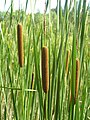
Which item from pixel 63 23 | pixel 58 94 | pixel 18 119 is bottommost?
pixel 18 119

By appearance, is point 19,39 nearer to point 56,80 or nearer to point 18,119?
point 56,80

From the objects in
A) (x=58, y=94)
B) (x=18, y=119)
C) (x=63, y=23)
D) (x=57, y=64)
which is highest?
(x=63, y=23)

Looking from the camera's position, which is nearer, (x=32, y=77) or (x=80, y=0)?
(x=80, y=0)

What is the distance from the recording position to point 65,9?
34.9 inches

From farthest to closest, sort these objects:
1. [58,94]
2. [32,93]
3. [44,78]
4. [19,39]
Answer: [32,93]
[58,94]
[19,39]
[44,78]

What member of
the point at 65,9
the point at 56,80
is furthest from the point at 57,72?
the point at 65,9

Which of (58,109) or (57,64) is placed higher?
(57,64)

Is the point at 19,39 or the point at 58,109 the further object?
the point at 58,109

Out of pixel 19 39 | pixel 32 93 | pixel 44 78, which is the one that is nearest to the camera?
pixel 44 78

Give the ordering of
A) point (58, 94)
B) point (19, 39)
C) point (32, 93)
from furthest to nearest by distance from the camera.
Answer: point (32, 93), point (58, 94), point (19, 39)

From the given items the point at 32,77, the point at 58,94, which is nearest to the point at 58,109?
the point at 58,94

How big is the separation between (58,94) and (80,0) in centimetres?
35

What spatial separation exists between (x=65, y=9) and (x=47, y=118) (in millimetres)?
389

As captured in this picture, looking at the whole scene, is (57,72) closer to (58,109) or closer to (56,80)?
(56,80)
